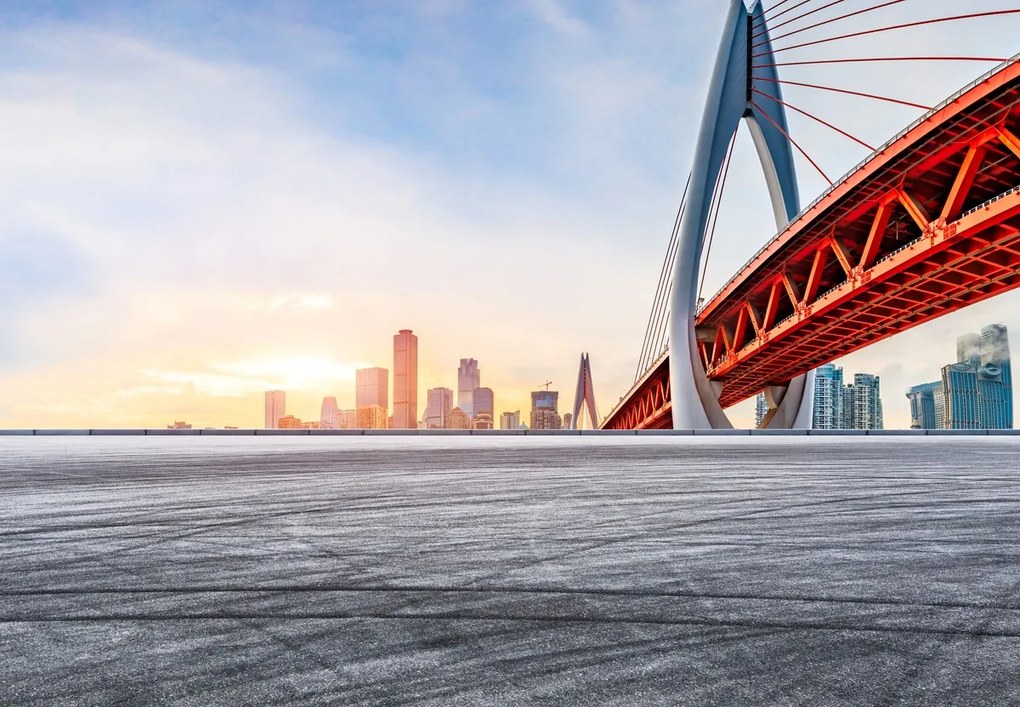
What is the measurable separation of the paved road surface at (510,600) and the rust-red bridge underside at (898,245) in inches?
1016

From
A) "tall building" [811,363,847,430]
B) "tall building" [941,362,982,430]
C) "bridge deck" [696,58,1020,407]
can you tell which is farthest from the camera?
"tall building" [941,362,982,430]

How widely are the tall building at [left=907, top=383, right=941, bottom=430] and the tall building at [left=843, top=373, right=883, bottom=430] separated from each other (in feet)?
119

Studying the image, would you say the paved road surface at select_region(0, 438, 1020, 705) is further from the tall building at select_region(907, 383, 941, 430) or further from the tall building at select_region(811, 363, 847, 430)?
the tall building at select_region(907, 383, 941, 430)

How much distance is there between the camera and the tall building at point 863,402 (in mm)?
119812

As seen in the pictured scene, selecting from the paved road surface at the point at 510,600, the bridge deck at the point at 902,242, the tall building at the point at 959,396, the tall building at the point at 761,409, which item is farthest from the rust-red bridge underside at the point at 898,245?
the tall building at the point at 959,396

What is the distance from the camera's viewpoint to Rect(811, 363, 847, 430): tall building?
11538cm

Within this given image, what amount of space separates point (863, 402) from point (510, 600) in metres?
137

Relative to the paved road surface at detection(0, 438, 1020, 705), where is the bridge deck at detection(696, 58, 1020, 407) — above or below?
above

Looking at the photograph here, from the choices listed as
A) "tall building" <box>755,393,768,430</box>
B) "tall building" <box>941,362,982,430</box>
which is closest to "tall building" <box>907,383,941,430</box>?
"tall building" <box>941,362,982,430</box>

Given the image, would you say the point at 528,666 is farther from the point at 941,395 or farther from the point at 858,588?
the point at 941,395

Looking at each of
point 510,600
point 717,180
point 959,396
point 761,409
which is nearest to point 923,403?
point 959,396

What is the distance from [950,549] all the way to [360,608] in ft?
10.8

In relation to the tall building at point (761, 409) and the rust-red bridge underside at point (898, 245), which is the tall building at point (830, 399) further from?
the rust-red bridge underside at point (898, 245)

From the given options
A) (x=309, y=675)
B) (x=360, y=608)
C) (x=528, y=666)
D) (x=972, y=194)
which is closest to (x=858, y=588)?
(x=528, y=666)
